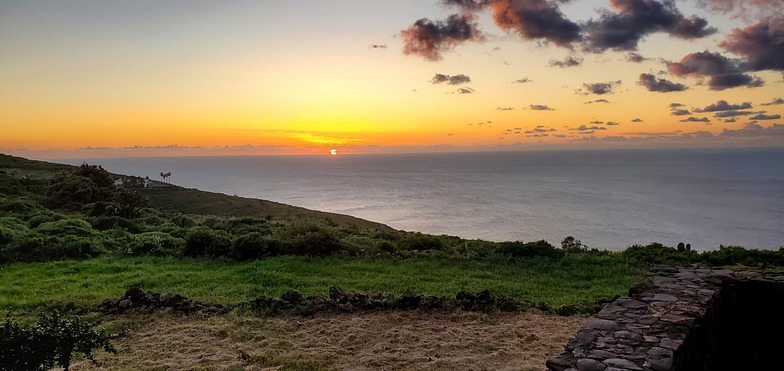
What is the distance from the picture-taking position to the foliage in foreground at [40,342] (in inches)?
197

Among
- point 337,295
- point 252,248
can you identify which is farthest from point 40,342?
point 252,248

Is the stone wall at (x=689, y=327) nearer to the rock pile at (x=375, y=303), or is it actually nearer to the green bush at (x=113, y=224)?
the rock pile at (x=375, y=303)

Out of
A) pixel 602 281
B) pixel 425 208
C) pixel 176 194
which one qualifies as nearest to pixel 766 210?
pixel 425 208

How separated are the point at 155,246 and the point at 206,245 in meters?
2.43

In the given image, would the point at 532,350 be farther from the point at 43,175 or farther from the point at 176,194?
the point at 43,175

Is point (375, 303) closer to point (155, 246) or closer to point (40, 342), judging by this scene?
point (40, 342)

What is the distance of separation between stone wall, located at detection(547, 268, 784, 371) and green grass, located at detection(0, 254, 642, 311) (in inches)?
121

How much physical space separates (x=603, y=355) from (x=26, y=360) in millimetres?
6497

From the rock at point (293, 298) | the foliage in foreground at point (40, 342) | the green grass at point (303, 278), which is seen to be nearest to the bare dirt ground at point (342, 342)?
the rock at point (293, 298)

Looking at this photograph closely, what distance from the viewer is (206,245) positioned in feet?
56.8

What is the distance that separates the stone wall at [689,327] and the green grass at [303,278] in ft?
10.1

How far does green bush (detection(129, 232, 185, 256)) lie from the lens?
17594mm

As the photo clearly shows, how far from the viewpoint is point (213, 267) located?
50.3ft

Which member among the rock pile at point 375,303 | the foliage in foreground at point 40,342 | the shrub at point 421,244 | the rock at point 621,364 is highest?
the foliage in foreground at point 40,342
